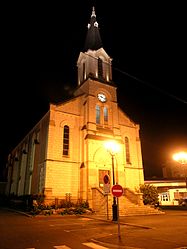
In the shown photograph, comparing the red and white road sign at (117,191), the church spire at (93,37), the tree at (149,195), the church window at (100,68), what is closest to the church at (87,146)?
the church window at (100,68)

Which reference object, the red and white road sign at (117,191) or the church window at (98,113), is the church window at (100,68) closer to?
the church window at (98,113)

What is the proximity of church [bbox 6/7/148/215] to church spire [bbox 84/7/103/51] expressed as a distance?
0.29 meters

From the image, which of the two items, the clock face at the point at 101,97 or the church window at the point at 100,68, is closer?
the clock face at the point at 101,97

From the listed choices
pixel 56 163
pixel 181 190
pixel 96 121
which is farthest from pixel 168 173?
pixel 56 163

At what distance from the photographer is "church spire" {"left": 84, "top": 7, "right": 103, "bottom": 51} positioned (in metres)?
33.4

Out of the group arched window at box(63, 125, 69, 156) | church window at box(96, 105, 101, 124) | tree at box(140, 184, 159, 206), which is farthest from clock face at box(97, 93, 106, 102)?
tree at box(140, 184, 159, 206)

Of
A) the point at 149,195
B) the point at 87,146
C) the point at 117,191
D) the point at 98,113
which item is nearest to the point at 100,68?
the point at 98,113

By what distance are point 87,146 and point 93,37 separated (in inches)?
774

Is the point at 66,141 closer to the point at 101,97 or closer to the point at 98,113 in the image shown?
the point at 98,113

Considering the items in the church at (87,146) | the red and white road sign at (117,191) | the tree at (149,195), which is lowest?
the tree at (149,195)

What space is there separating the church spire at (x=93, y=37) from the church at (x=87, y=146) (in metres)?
0.29

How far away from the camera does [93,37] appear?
3494 cm

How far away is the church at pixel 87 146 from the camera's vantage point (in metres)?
23.3

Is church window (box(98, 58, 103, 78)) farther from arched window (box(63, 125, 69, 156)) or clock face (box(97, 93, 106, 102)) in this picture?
arched window (box(63, 125, 69, 156))
